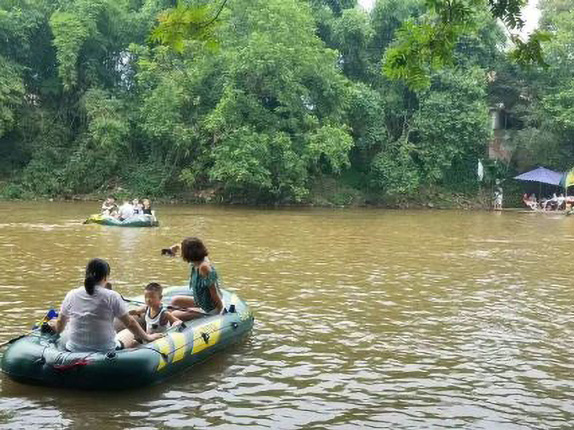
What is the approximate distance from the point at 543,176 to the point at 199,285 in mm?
28247

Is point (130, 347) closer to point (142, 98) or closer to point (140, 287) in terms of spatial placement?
point (140, 287)

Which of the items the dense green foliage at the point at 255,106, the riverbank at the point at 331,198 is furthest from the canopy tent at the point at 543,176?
the riverbank at the point at 331,198

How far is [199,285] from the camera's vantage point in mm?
7055

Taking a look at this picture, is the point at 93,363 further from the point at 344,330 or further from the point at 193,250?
the point at 344,330

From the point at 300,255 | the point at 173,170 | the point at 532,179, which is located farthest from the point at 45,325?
the point at 532,179

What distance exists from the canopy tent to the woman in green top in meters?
27.8

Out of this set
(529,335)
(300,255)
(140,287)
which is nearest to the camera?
(529,335)

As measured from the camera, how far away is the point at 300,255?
13812 mm

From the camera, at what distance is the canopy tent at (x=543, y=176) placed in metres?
32.0

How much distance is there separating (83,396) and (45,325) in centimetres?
A: 88

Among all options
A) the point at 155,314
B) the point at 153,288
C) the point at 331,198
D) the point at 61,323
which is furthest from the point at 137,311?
the point at 331,198

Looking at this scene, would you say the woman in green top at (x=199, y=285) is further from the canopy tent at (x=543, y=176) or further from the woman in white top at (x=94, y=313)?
the canopy tent at (x=543, y=176)

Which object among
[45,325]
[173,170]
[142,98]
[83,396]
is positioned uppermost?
[142,98]

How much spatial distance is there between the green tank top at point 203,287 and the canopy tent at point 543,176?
27855 millimetres
